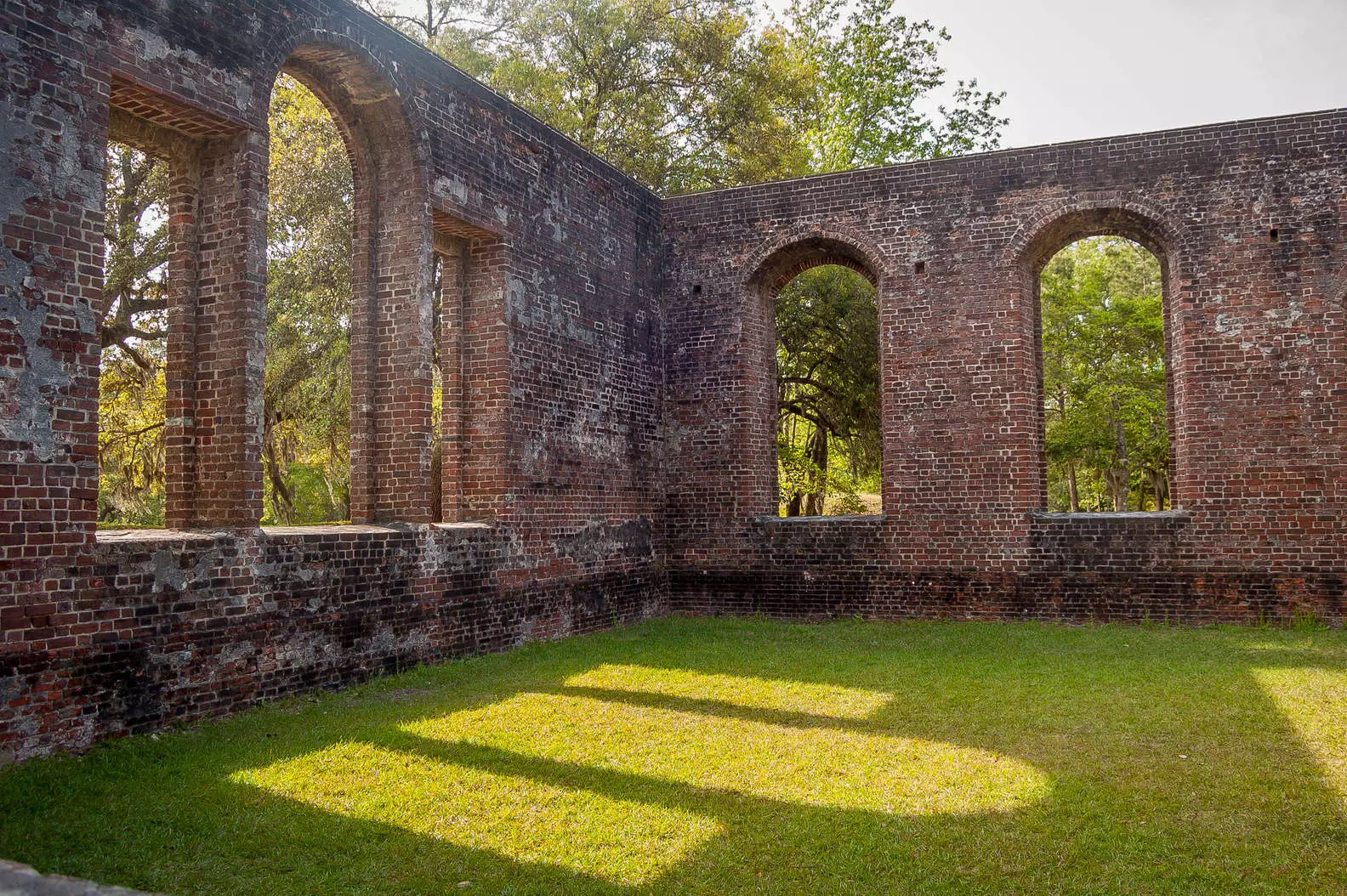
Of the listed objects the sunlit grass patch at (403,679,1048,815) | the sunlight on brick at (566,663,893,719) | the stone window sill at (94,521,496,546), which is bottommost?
the sunlight on brick at (566,663,893,719)

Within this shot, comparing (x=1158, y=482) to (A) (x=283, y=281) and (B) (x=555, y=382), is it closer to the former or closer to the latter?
(B) (x=555, y=382)

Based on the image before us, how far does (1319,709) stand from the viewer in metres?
6.23

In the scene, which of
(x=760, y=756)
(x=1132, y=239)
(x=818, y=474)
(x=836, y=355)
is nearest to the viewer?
(x=760, y=756)

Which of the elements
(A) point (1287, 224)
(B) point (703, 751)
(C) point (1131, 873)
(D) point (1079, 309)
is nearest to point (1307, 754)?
(C) point (1131, 873)

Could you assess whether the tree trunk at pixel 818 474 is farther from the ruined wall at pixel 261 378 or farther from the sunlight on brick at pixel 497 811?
the sunlight on brick at pixel 497 811

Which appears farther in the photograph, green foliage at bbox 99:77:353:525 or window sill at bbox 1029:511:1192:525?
green foliage at bbox 99:77:353:525

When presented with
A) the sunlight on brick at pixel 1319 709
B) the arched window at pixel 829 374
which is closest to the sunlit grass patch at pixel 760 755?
the sunlight on brick at pixel 1319 709

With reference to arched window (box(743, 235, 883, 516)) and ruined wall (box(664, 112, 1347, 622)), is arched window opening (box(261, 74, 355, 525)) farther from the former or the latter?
arched window (box(743, 235, 883, 516))

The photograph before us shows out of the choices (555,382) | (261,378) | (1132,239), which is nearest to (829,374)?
(1132,239)

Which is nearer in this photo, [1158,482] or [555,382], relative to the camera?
[555,382]

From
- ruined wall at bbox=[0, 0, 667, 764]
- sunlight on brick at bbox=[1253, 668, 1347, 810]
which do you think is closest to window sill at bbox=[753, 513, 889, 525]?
ruined wall at bbox=[0, 0, 667, 764]

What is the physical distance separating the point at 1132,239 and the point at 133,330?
13534 mm

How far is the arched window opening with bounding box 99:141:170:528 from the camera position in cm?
1380

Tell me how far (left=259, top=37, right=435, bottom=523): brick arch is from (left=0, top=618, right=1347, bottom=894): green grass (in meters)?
1.73
